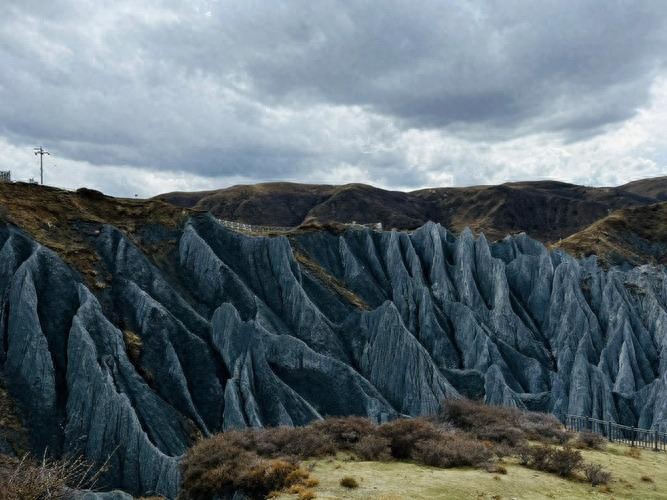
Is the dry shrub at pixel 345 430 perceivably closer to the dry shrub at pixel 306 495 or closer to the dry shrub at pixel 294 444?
the dry shrub at pixel 294 444

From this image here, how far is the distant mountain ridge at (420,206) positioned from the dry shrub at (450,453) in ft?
416

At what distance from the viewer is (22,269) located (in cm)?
3259

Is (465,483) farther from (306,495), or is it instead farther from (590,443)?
(590,443)

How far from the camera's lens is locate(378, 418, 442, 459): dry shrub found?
19703mm

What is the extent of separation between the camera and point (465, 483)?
16078 mm

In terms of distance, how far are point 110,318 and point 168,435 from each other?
9.63 m

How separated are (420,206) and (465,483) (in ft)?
544

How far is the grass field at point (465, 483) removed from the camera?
1507cm

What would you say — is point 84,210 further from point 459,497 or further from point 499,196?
point 499,196

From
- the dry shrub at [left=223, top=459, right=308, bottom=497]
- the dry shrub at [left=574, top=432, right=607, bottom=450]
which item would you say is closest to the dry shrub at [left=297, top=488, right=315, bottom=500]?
the dry shrub at [left=223, top=459, right=308, bottom=497]

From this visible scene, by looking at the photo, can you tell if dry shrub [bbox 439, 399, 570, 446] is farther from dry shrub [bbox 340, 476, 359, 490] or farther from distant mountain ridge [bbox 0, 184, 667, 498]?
distant mountain ridge [bbox 0, 184, 667, 498]

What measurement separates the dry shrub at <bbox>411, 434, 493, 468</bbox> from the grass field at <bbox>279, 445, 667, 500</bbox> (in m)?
0.45

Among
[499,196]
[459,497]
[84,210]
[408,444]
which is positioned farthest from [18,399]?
[499,196]

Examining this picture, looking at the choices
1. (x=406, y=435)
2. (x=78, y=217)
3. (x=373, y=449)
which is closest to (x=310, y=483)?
(x=373, y=449)
